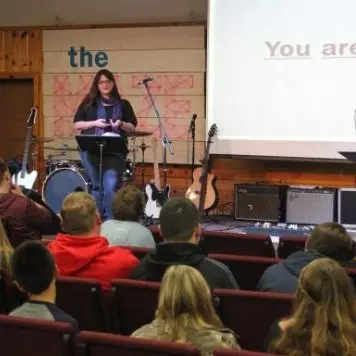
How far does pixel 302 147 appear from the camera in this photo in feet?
20.9

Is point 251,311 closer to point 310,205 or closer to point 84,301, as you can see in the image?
point 84,301

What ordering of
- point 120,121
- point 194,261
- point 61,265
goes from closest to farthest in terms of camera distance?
point 194,261 → point 61,265 → point 120,121

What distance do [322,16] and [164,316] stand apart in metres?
5.08

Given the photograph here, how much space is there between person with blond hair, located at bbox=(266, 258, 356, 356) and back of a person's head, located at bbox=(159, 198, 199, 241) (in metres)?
0.85

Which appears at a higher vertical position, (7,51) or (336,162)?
(7,51)

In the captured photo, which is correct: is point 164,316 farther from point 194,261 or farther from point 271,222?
point 271,222

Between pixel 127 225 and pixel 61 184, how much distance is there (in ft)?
12.5

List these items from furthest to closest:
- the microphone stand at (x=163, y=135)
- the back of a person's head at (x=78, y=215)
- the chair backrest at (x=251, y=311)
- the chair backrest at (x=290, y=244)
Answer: the microphone stand at (x=163, y=135) → the chair backrest at (x=290, y=244) → the back of a person's head at (x=78, y=215) → the chair backrest at (x=251, y=311)

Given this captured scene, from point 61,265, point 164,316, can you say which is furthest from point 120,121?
point 164,316

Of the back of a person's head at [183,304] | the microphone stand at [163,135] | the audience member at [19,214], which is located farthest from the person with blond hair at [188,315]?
the microphone stand at [163,135]

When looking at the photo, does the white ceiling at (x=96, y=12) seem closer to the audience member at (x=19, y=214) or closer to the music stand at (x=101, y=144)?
the music stand at (x=101, y=144)

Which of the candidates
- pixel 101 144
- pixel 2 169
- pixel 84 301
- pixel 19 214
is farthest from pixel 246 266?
pixel 101 144

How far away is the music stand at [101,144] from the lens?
565cm

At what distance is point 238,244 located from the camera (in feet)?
11.6
